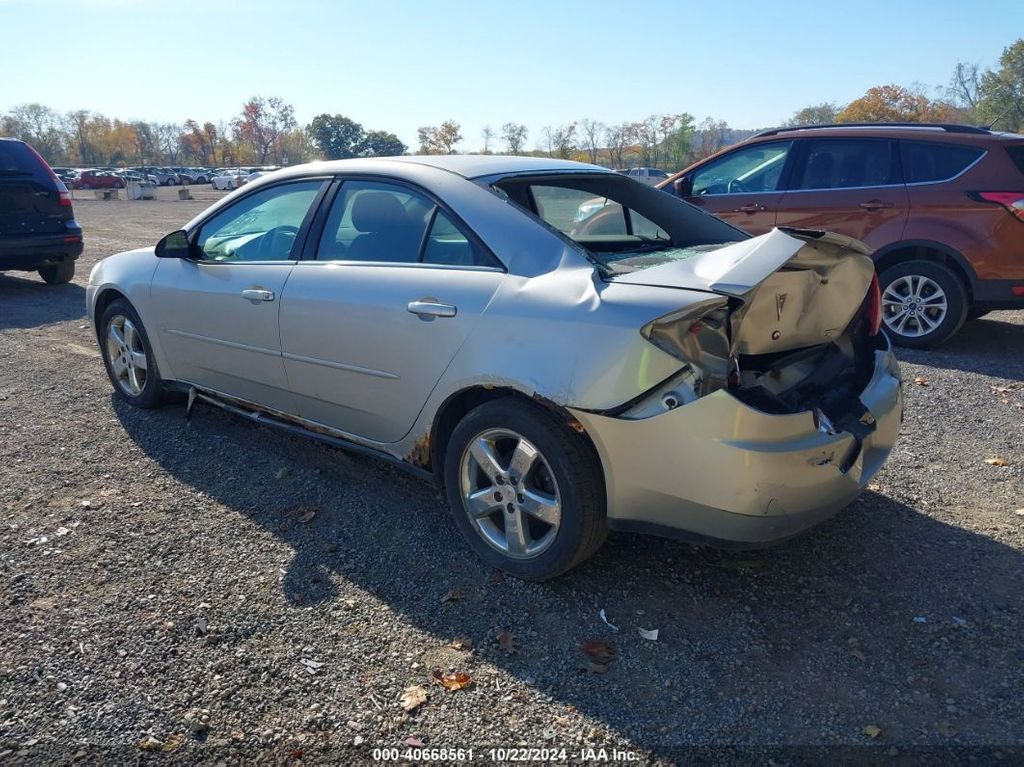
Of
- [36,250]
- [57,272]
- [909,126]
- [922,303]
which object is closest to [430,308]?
[922,303]

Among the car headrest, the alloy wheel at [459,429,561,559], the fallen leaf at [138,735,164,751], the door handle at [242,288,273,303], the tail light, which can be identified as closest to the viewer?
the fallen leaf at [138,735,164,751]

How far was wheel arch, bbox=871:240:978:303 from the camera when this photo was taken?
654 centimetres

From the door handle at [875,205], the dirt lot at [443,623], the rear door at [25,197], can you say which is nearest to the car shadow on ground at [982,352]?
the door handle at [875,205]

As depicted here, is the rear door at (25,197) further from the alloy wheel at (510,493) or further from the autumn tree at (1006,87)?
the autumn tree at (1006,87)

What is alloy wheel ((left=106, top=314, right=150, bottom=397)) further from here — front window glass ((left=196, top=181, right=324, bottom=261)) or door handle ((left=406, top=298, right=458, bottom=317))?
door handle ((left=406, top=298, right=458, bottom=317))

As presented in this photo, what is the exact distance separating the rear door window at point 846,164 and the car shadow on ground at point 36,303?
793 cm

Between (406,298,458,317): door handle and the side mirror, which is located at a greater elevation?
the side mirror

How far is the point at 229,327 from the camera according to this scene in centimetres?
428

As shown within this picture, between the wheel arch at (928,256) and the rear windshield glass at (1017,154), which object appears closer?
the rear windshield glass at (1017,154)

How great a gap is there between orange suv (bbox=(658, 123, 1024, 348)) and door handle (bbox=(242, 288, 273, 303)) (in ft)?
17.5

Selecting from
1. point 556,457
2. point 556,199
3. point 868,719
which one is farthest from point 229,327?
point 868,719

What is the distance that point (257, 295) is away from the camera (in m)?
4.05

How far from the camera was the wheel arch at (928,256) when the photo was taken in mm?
6543

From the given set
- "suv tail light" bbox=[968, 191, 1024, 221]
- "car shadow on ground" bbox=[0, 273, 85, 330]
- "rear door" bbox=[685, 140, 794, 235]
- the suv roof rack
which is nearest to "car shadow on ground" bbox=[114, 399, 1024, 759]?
"suv tail light" bbox=[968, 191, 1024, 221]
